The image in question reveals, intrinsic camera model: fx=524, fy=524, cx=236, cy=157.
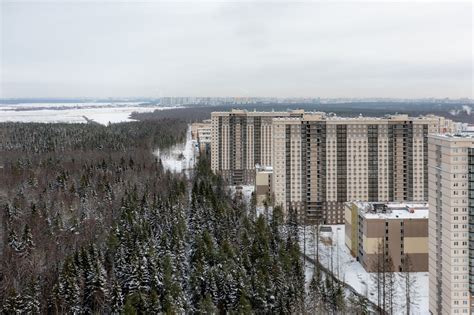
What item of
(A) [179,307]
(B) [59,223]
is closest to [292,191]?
Result: (B) [59,223]

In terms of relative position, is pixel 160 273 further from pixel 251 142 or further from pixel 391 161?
pixel 251 142

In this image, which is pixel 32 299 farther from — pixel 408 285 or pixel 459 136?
A: pixel 459 136

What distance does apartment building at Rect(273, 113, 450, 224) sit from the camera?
33094mm

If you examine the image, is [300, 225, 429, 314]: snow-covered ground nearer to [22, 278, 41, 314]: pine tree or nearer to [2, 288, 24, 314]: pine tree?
[22, 278, 41, 314]: pine tree

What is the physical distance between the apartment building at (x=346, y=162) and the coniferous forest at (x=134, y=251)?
5.30 metres

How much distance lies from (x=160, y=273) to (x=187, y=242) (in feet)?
13.8

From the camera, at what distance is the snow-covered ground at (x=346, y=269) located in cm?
2116

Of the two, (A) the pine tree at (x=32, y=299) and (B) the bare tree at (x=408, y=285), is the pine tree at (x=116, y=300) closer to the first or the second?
(A) the pine tree at (x=32, y=299)

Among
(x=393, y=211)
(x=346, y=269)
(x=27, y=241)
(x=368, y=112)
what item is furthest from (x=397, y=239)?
(x=368, y=112)

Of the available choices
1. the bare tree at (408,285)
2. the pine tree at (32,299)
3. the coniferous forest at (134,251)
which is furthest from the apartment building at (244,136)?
the pine tree at (32,299)

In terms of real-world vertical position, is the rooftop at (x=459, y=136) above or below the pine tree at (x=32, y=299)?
above

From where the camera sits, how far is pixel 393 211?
83.7 feet

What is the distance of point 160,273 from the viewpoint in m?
18.3

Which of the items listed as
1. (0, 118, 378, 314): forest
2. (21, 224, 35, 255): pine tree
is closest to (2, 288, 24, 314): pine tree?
(0, 118, 378, 314): forest
